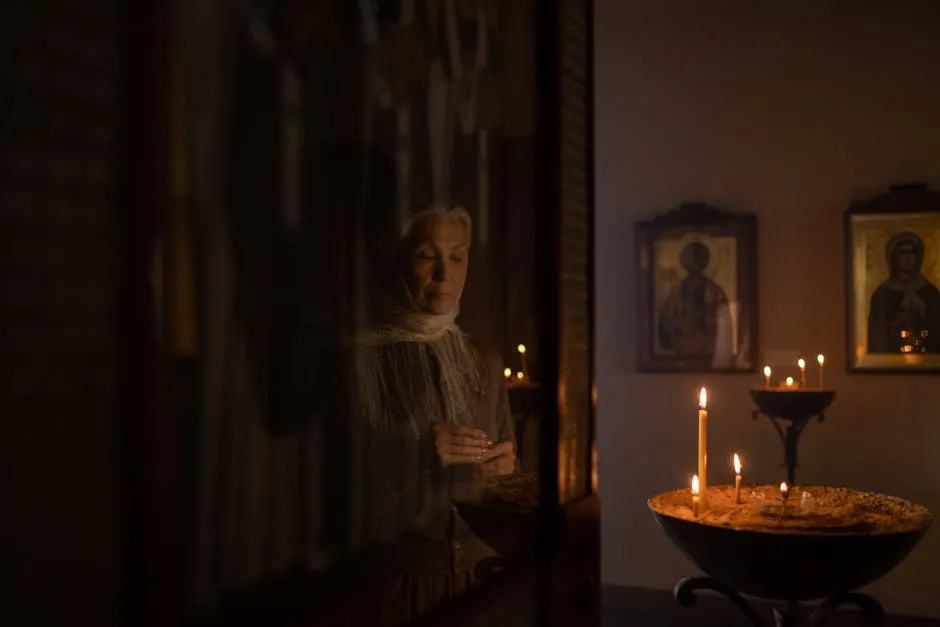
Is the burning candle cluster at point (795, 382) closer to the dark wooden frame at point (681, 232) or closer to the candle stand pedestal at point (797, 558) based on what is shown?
the dark wooden frame at point (681, 232)

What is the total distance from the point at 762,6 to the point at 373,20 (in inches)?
140

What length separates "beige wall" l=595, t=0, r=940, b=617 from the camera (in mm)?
3719

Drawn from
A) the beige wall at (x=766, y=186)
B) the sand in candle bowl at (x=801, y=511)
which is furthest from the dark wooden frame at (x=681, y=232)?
the sand in candle bowl at (x=801, y=511)

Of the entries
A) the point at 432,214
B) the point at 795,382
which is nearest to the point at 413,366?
the point at 432,214

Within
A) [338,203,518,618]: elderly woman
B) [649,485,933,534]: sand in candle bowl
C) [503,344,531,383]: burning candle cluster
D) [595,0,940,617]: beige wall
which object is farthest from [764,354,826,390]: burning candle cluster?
[338,203,518,618]: elderly woman

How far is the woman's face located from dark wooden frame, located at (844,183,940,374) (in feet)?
10.4

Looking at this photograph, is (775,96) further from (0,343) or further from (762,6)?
(0,343)

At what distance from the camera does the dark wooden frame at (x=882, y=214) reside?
144 inches

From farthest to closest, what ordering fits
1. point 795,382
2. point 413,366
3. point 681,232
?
point 681,232 → point 795,382 → point 413,366

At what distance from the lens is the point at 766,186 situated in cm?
391

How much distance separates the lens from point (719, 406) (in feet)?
13.2

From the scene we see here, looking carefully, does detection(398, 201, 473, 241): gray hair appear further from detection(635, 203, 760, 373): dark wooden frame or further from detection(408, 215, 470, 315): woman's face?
detection(635, 203, 760, 373): dark wooden frame

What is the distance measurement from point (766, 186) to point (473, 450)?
3.23 metres

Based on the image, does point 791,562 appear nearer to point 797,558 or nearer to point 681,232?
point 797,558
